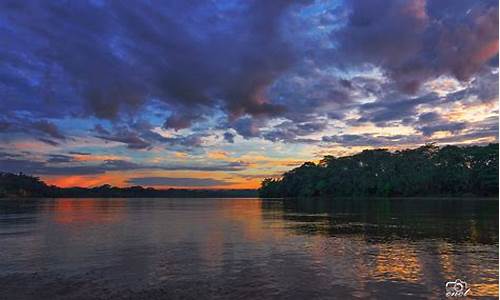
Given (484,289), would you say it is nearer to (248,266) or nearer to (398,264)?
(398,264)

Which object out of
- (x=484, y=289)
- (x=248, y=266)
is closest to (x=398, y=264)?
(x=484, y=289)

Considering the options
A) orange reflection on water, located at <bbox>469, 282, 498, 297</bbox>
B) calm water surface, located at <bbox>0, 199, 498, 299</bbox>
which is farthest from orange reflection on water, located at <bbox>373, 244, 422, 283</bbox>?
orange reflection on water, located at <bbox>469, 282, 498, 297</bbox>

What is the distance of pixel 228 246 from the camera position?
127ft

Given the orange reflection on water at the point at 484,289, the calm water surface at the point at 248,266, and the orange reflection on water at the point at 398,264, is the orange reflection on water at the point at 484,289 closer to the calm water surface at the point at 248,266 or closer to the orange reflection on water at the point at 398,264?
the calm water surface at the point at 248,266

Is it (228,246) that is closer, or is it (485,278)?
(485,278)

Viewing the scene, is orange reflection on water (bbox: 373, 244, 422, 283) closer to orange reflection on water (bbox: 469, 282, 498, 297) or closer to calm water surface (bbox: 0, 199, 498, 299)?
calm water surface (bbox: 0, 199, 498, 299)

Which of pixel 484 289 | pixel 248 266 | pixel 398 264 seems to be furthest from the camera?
pixel 248 266

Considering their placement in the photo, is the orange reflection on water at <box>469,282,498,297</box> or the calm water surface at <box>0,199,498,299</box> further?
the calm water surface at <box>0,199,498,299</box>

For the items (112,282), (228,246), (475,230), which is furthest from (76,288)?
(475,230)

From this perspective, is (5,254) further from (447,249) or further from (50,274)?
(447,249)

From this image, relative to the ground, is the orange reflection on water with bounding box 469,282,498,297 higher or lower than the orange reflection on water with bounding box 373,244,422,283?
lower

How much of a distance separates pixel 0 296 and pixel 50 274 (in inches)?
195

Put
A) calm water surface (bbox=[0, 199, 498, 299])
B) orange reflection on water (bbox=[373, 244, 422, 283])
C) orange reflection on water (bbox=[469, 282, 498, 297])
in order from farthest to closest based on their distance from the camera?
orange reflection on water (bbox=[373, 244, 422, 283]) < calm water surface (bbox=[0, 199, 498, 299]) < orange reflection on water (bbox=[469, 282, 498, 297])

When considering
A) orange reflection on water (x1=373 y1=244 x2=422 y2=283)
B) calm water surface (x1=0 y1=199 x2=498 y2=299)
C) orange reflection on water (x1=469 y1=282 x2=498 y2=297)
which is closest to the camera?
orange reflection on water (x1=469 y1=282 x2=498 y2=297)
